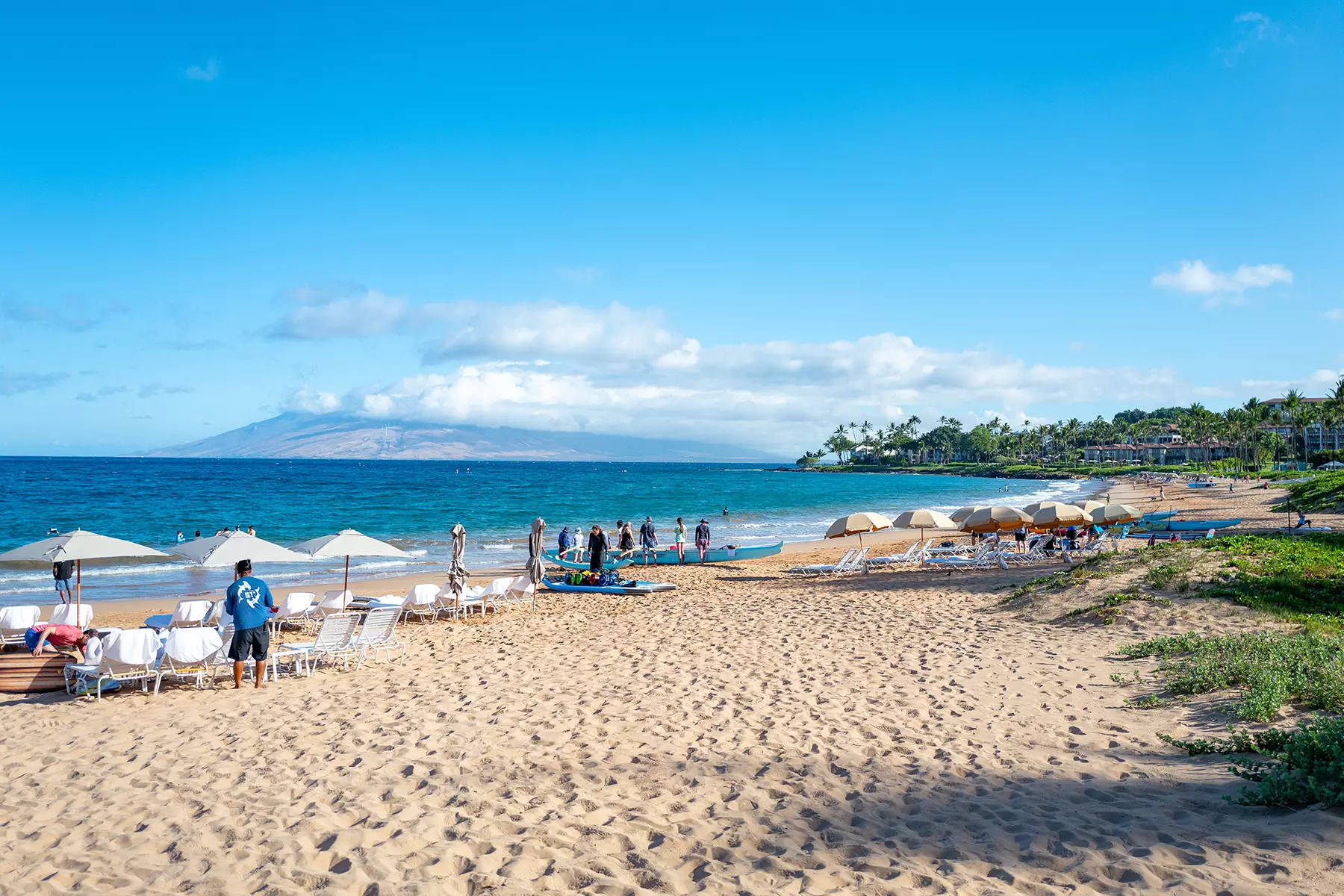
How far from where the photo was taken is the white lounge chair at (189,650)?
916 cm

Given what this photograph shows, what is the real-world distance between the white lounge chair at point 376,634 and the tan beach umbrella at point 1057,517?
49.5 ft

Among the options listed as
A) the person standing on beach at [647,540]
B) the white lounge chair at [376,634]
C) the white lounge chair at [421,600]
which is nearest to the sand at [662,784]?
the white lounge chair at [376,634]

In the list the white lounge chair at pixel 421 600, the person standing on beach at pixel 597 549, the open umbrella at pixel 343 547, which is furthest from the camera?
the person standing on beach at pixel 597 549

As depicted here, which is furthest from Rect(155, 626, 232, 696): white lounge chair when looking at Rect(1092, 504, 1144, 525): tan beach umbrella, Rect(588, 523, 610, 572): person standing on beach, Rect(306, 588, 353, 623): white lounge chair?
Rect(1092, 504, 1144, 525): tan beach umbrella

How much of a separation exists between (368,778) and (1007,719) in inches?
214

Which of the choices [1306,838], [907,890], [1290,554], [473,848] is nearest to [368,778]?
[473,848]

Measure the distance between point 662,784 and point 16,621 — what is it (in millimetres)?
11506

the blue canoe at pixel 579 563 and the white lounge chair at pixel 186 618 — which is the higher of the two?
the white lounge chair at pixel 186 618

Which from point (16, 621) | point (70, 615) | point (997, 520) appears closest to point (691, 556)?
point (997, 520)

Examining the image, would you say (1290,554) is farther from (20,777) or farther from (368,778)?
(20,777)

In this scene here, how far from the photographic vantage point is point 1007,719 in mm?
7027

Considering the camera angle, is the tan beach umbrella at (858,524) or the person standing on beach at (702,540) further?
the person standing on beach at (702,540)

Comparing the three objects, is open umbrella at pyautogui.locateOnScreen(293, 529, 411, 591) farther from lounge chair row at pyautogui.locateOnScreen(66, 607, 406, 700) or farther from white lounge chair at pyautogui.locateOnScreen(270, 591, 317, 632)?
lounge chair row at pyautogui.locateOnScreen(66, 607, 406, 700)

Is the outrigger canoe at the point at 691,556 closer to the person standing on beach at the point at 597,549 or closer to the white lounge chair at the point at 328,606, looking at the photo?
the person standing on beach at the point at 597,549
